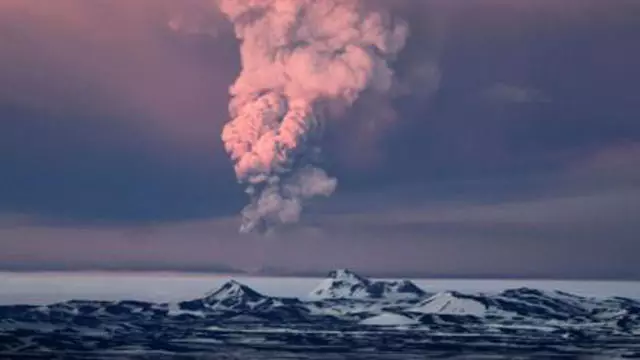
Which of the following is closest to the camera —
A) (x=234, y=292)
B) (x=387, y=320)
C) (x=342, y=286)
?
(x=342, y=286)

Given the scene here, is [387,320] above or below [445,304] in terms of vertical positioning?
below

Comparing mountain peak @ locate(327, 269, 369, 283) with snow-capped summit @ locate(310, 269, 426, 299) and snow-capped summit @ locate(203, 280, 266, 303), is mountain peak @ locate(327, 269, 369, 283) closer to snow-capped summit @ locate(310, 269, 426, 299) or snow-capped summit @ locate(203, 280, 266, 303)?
snow-capped summit @ locate(310, 269, 426, 299)

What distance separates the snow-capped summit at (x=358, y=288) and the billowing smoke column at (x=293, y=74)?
2.57 feet

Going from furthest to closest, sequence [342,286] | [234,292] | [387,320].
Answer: [387,320] < [234,292] < [342,286]

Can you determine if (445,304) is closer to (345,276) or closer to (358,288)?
(358,288)

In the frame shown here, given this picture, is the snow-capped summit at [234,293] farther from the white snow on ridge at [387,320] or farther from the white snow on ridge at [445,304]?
the white snow on ridge at [445,304]

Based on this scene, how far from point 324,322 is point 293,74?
270cm

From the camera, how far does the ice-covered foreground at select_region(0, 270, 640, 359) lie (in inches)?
377

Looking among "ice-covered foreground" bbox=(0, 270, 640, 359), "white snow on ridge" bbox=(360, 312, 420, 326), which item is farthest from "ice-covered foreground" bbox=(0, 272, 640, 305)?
"white snow on ridge" bbox=(360, 312, 420, 326)

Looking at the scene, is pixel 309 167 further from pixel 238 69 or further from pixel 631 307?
pixel 631 307

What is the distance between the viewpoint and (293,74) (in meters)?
9.62

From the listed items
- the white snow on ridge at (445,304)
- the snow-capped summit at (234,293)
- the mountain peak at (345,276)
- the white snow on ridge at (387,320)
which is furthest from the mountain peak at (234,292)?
the white snow on ridge at (445,304)

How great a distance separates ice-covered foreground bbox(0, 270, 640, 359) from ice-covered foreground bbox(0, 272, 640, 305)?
0.06 ft

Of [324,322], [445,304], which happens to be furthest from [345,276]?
[445,304]
